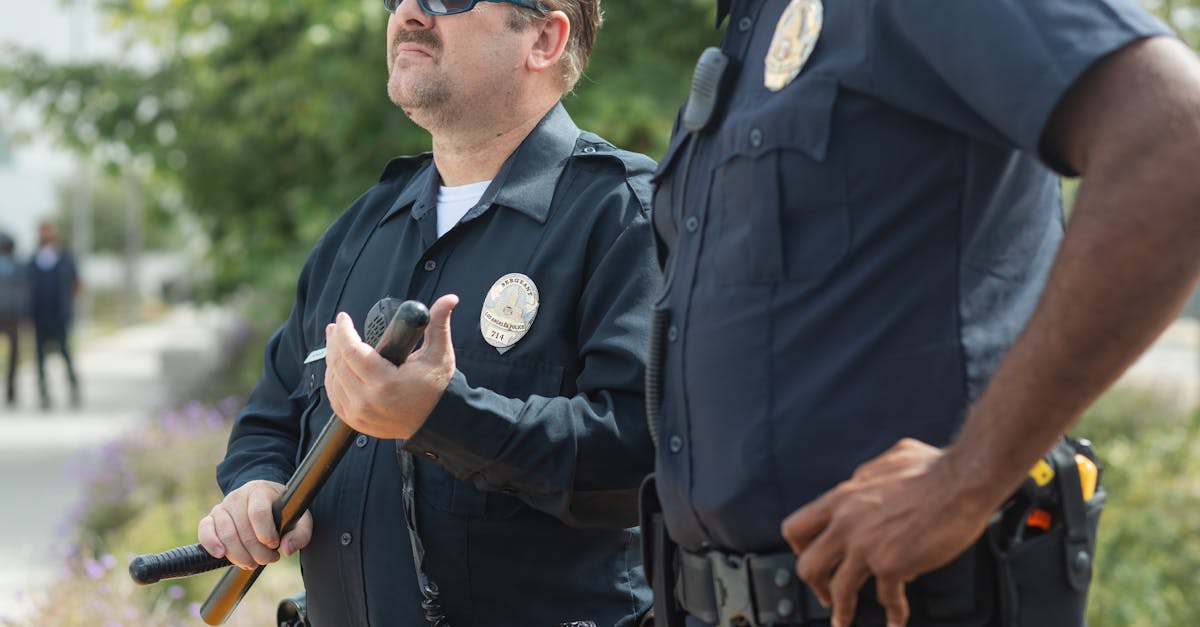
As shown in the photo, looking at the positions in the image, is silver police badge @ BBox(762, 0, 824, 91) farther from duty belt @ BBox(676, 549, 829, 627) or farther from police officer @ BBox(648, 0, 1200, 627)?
duty belt @ BBox(676, 549, 829, 627)

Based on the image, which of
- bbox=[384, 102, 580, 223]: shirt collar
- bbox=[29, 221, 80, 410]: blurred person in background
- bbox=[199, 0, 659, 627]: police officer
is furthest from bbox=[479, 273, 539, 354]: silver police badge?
bbox=[29, 221, 80, 410]: blurred person in background

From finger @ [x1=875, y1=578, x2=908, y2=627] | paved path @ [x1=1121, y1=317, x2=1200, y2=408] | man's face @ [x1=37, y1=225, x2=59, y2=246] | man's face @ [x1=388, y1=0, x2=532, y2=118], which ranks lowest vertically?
paved path @ [x1=1121, y1=317, x2=1200, y2=408]

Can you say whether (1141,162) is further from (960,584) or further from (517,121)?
(517,121)

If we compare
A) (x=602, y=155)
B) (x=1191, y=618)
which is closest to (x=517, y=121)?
(x=602, y=155)

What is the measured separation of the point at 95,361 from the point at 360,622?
24820 millimetres

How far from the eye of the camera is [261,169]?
11.7 metres

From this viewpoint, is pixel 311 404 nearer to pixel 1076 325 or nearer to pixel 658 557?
pixel 658 557

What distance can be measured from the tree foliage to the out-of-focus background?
0.02 m

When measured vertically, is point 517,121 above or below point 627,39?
above

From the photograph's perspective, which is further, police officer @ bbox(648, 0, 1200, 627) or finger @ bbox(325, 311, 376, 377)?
finger @ bbox(325, 311, 376, 377)

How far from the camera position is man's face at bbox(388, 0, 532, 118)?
2.78 m

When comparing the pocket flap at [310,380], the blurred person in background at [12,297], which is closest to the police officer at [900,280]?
the pocket flap at [310,380]

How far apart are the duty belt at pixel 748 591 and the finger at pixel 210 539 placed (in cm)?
106

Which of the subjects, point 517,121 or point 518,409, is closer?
point 518,409
